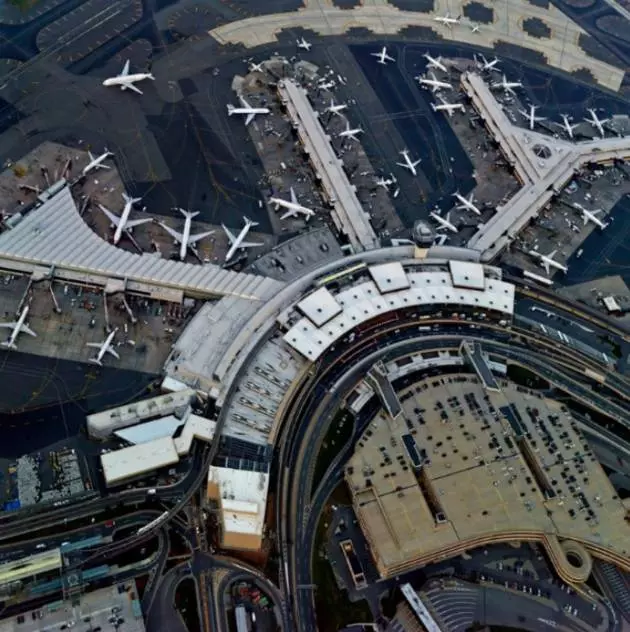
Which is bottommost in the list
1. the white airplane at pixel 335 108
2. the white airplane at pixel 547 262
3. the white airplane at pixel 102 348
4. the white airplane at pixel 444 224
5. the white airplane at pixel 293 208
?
the white airplane at pixel 102 348

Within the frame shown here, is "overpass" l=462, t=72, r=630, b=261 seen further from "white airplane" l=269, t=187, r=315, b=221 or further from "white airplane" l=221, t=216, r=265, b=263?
"white airplane" l=221, t=216, r=265, b=263

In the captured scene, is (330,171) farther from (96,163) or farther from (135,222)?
(96,163)

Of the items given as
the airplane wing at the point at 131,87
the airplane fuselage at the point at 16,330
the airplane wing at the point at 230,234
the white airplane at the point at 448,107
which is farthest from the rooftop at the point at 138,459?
the white airplane at the point at 448,107

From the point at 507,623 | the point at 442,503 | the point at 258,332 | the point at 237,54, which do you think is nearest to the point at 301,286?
the point at 258,332

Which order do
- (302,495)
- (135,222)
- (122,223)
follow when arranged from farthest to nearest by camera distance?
(135,222) → (122,223) → (302,495)

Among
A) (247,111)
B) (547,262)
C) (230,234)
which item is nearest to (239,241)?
(230,234)

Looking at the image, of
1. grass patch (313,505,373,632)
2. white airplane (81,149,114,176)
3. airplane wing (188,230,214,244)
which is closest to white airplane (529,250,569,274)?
airplane wing (188,230,214,244)

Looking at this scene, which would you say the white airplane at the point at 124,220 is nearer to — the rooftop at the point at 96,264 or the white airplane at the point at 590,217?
the rooftop at the point at 96,264
